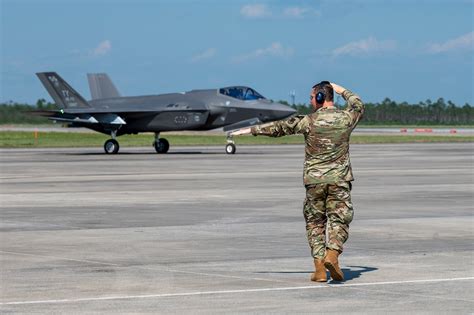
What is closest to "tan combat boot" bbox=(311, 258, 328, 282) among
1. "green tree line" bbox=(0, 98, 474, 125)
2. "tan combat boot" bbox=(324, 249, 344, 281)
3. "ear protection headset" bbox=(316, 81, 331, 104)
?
"tan combat boot" bbox=(324, 249, 344, 281)

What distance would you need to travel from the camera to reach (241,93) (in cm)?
4772

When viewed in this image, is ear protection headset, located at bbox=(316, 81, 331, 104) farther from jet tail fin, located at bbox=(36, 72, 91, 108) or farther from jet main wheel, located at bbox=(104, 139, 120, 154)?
jet tail fin, located at bbox=(36, 72, 91, 108)

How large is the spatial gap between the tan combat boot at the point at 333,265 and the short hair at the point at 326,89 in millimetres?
1507

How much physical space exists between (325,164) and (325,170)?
66 mm

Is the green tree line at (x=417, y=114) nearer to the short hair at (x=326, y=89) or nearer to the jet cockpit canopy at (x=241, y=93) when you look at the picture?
the jet cockpit canopy at (x=241, y=93)

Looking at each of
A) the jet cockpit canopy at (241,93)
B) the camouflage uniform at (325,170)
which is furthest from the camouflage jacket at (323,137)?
the jet cockpit canopy at (241,93)

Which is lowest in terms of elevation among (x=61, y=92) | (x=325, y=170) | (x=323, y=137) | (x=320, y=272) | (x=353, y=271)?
(x=353, y=271)

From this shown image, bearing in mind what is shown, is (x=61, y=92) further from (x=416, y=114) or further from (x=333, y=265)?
(x=416, y=114)

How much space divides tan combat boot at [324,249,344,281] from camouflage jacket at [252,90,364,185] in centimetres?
72

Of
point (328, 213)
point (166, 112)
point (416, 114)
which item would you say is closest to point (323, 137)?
point (328, 213)

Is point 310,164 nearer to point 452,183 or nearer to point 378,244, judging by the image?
point 378,244

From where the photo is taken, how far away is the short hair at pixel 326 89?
11578 millimetres

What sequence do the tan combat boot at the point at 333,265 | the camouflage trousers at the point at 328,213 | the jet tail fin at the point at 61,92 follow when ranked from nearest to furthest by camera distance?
the tan combat boot at the point at 333,265
the camouflage trousers at the point at 328,213
the jet tail fin at the point at 61,92

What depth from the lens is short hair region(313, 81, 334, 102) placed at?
38.0ft
